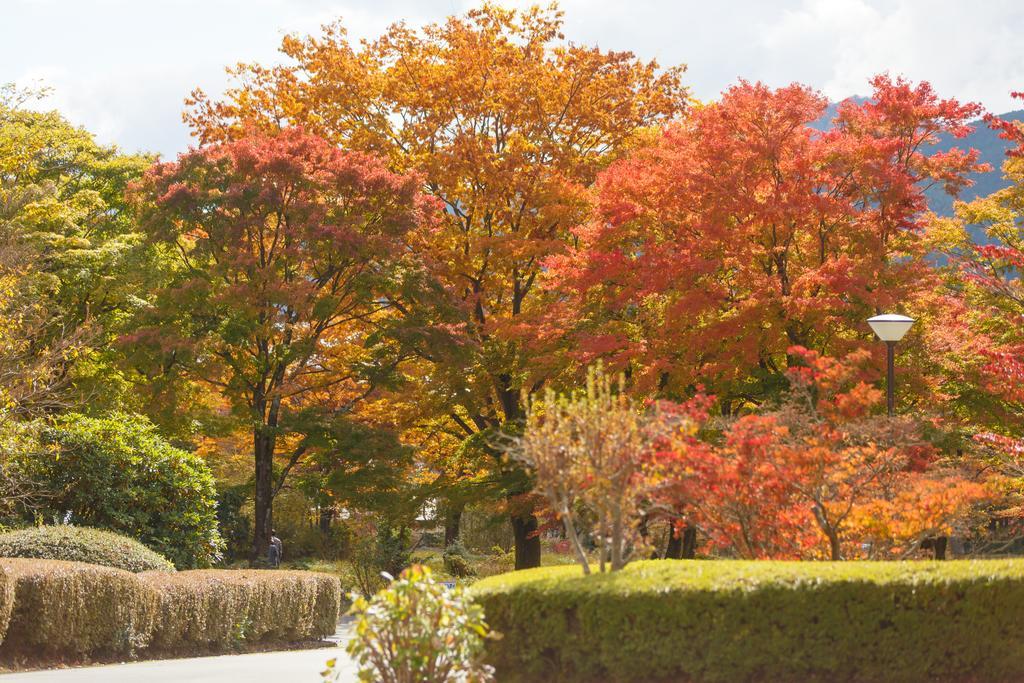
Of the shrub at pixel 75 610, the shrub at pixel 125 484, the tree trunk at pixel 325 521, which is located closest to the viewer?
the shrub at pixel 75 610

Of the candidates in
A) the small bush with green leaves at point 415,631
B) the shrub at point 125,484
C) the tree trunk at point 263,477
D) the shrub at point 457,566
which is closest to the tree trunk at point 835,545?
the small bush with green leaves at point 415,631

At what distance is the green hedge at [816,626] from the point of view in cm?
803

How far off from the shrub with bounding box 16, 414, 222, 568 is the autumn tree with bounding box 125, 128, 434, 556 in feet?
12.5

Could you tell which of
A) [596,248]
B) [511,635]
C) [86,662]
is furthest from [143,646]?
[596,248]

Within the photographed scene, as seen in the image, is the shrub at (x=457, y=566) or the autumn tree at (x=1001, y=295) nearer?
the autumn tree at (x=1001, y=295)

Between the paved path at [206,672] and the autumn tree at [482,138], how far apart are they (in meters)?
8.78

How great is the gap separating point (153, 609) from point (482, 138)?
45.1 ft

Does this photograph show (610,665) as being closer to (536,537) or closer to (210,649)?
(210,649)

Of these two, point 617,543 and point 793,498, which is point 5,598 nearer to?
point 617,543

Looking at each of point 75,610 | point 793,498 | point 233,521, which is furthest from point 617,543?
point 233,521

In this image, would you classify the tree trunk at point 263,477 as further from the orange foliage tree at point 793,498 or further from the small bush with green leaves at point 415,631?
the small bush with green leaves at point 415,631

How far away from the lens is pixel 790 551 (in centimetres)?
1084

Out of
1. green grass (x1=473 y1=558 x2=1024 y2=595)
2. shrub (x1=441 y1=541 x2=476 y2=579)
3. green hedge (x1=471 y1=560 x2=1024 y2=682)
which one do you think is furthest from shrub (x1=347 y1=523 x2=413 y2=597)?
green hedge (x1=471 y1=560 x2=1024 y2=682)

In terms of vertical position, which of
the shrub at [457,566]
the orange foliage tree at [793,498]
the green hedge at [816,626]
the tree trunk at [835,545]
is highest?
the orange foliage tree at [793,498]
